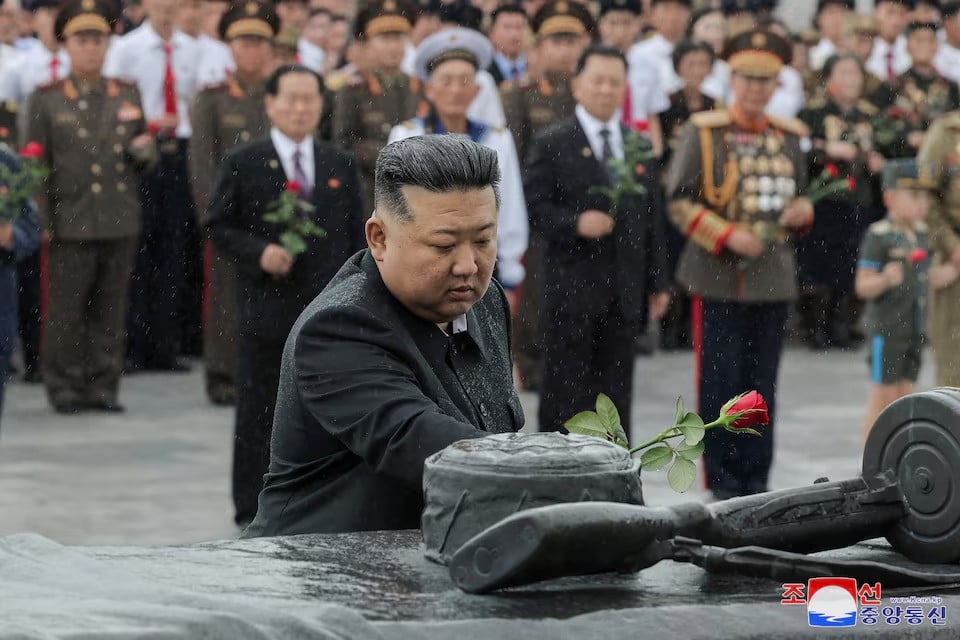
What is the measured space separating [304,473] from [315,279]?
482cm

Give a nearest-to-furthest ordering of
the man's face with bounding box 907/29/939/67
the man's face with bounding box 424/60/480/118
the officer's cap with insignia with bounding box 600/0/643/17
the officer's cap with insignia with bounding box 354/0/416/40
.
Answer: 1. the man's face with bounding box 424/60/480/118
2. the officer's cap with insignia with bounding box 354/0/416/40
3. the officer's cap with insignia with bounding box 600/0/643/17
4. the man's face with bounding box 907/29/939/67

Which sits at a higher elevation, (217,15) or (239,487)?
(217,15)

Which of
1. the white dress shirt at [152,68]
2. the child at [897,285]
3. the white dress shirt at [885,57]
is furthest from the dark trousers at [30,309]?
the white dress shirt at [885,57]

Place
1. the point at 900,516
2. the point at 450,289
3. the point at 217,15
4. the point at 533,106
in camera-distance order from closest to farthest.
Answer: the point at 900,516, the point at 450,289, the point at 533,106, the point at 217,15

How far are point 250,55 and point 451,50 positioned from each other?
2417mm

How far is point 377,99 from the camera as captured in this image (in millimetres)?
12078

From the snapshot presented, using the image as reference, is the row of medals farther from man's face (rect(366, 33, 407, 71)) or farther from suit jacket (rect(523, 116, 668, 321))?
man's face (rect(366, 33, 407, 71))

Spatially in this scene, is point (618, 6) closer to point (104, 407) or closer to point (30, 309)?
point (30, 309)

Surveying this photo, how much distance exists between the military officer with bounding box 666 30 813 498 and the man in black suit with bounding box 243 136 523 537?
501 centimetres

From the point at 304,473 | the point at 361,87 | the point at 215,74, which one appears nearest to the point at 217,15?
the point at 215,74

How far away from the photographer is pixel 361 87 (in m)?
12.1

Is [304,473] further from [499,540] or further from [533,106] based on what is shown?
[533,106]

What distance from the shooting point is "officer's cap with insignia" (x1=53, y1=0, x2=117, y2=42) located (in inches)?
449

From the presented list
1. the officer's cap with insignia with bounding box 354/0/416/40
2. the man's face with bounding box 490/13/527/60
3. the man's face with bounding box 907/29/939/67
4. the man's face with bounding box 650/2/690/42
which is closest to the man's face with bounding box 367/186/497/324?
the officer's cap with insignia with bounding box 354/0/416/40
